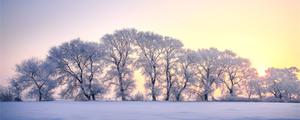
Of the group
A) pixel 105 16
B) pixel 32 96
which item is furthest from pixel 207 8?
pixel 32 96

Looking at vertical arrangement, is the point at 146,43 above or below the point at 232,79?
above

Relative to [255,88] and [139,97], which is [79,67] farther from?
[255,88]

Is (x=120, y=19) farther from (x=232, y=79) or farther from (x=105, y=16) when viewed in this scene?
(x=232, y=79)

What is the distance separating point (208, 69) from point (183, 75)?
4.23 metres

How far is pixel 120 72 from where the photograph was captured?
124ft

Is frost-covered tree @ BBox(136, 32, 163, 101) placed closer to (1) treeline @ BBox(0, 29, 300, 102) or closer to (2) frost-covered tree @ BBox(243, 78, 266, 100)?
(1) treeline @ BBox(0, 29, 300, 102)

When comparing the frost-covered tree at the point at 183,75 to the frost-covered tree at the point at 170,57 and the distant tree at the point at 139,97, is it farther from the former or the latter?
the distant tree at the point at 139,97

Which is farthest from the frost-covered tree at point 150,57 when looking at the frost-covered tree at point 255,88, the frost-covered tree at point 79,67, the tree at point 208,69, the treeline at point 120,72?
the frost-covered tree at point 255,88

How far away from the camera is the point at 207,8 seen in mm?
28000

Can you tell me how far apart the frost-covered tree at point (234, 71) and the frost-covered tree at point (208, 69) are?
795 millimetres

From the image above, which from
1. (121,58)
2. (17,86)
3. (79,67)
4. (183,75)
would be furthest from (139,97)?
(17,86)

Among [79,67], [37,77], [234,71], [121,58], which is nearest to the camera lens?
[79,67]

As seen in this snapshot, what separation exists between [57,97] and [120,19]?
10751 millimetres

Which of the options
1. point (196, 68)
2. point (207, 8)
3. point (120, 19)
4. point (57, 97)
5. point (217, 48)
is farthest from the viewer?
point (217, 48)
